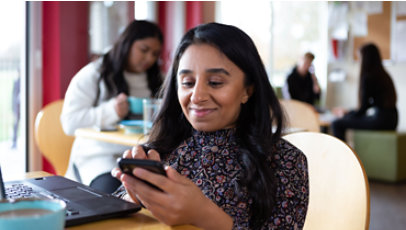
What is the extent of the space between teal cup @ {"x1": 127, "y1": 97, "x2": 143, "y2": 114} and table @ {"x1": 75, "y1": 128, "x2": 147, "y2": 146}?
142 mm

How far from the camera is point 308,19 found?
22.2ft

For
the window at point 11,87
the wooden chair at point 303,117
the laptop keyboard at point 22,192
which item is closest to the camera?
the laptop keyboard at point 22,192

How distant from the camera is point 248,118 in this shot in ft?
3.70

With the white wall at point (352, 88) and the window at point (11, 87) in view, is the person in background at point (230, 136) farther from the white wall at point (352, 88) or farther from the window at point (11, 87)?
the white wall at point (352, 88)

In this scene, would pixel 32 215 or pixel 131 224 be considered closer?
pixel 32 215

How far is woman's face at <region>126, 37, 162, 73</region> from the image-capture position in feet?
7.54

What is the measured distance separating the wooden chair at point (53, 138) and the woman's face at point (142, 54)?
17.4 inches

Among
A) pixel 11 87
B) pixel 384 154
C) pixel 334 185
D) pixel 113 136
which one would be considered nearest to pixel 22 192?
pixel 334 185

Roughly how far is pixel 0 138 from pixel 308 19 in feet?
16.5

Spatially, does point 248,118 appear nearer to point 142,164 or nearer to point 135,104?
point 142,164

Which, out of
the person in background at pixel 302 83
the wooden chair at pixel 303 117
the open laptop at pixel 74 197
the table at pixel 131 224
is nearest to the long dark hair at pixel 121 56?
the wooden chair at pixel 303 117

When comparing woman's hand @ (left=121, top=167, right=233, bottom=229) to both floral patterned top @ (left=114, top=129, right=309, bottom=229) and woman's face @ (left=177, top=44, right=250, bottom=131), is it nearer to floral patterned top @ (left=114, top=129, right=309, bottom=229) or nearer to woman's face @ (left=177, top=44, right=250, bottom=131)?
floral patterned top @ (left=114, top=129, right=309, bottom=229)

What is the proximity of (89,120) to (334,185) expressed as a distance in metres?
1.41

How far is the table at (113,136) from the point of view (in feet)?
5.69
